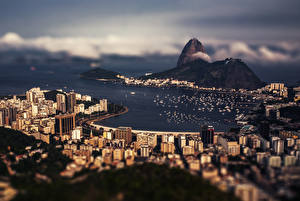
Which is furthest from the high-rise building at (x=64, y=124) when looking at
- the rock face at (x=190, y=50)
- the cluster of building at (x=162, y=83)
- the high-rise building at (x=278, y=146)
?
the rock face at (x=190, y=50)

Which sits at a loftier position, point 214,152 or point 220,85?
point 220,85

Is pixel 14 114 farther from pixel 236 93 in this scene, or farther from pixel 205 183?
pixel 236 93

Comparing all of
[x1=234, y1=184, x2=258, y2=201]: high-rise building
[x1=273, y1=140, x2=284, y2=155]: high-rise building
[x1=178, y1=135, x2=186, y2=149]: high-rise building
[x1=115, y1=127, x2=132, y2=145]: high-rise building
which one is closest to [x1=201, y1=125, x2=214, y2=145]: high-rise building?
[x1=178, y1=135, x2=186, y2=149]: high-rise building

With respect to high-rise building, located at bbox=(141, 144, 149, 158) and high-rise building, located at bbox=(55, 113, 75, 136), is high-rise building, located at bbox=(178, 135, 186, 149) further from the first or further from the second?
high-rise building, located at bbox=(55, 113, 75, 136)

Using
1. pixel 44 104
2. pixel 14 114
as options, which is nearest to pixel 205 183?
pixel 14 114

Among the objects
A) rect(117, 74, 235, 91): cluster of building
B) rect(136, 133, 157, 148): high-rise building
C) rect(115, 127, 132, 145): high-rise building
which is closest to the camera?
rect(136, 133, 157, 148): high-rise building

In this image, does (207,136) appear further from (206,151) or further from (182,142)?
(206,151)
